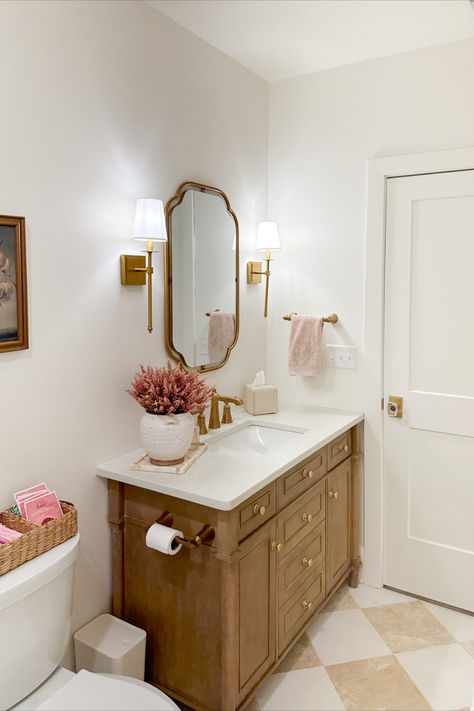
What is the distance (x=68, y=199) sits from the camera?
5.79ft

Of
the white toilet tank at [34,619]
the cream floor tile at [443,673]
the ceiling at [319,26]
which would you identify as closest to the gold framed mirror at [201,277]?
the ceiling at [319,26]

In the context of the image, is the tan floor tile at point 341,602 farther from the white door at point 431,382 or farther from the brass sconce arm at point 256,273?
the brass sconce arm at point 256,273

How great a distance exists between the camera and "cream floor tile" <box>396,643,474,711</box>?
196 centimetres

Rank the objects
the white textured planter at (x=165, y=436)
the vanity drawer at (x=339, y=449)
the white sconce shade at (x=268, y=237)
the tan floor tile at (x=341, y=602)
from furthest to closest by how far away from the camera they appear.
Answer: the white sconce shade at (x=268, y=237) → the tan floor tile at (x=341, y=602) → the vanity drawer at (x=339, y=449) → the white textured planter at (x=165, y=436)

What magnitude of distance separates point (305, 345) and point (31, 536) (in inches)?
63.0

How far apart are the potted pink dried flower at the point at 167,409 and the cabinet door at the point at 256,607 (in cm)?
40

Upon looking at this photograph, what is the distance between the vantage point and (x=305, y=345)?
2684 millimetres

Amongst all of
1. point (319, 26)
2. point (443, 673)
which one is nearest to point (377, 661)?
point (443, 673)

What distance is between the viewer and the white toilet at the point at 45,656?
1366 mm

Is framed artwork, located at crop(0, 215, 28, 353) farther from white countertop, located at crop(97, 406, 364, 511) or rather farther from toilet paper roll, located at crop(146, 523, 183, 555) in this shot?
toilet paper roll, located at crop(146, 523, 183, 555)

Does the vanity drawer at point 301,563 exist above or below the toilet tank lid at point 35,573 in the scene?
below

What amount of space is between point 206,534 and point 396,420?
48.9 inches

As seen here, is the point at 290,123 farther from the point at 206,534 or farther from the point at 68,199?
the point at 206,534

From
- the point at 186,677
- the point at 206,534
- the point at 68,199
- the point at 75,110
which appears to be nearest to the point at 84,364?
the point at 68,199
